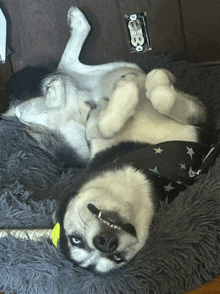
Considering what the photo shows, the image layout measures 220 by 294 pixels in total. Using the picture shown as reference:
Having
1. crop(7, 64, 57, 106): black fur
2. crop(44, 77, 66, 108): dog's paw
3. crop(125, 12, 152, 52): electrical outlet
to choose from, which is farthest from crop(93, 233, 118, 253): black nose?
crop(125, 12, 152, 52): electrical outlet

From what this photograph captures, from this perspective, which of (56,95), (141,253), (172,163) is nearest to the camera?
(141,253)

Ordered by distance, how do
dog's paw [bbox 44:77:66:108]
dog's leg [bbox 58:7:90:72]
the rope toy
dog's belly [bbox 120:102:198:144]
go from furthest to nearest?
dog's leg [bbox 58:7:90:72], dog's paw [bbox 44:77:66:108], dog's belly [bbox 120:102:198:144], the rope toy

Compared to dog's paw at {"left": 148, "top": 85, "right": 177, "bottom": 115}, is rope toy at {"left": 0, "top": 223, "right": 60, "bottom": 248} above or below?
below

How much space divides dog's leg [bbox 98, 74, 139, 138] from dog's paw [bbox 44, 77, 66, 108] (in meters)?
0.29

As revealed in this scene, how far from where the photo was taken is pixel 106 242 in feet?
3.48

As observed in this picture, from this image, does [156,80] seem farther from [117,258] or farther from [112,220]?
[117,258]

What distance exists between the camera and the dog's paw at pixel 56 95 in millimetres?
1649

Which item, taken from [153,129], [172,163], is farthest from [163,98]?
[172,163]

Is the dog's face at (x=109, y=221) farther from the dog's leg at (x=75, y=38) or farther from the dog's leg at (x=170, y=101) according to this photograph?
the dog's leg at (x=75, y=38)

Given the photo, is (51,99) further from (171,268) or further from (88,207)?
(171,268)

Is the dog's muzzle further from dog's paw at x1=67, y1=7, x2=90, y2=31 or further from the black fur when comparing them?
dog's paw at x1=67, y1=7, x2=90, y2=31

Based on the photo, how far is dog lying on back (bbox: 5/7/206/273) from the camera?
113 cm

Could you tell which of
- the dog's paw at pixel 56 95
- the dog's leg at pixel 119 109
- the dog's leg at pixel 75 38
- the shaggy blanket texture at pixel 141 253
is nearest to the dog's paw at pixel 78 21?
the dog's leg at pixel 75 38

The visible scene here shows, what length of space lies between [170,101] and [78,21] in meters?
0.79
